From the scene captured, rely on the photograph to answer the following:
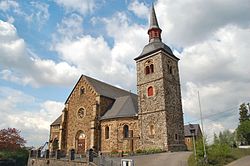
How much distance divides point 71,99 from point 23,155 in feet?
40.7

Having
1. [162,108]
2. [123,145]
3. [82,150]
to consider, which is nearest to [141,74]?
[162,108]

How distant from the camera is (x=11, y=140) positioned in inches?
1769

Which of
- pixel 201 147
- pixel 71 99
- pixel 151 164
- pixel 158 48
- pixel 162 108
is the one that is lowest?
pixel 151 164

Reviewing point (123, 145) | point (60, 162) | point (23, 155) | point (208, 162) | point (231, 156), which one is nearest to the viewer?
point (208, 162)

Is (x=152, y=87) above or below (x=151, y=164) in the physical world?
above

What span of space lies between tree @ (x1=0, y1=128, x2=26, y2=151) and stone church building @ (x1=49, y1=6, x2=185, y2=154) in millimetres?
5867

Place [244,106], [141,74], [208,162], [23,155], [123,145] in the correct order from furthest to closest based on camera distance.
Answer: [244,106], [23,155], [141,74], [123,145], [208,162]

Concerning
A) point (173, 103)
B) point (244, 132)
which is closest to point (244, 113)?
point (244, 132)

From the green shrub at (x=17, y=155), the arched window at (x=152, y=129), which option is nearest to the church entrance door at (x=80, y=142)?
the green shrub at (x=17, y=155)

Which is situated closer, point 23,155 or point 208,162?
point 208,162

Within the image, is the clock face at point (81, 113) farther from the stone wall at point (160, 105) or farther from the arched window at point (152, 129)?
the arched window at point (152, 129)

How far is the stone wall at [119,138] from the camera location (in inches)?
1427

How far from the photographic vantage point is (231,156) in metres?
26.4

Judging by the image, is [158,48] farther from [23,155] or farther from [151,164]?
[23,155]
